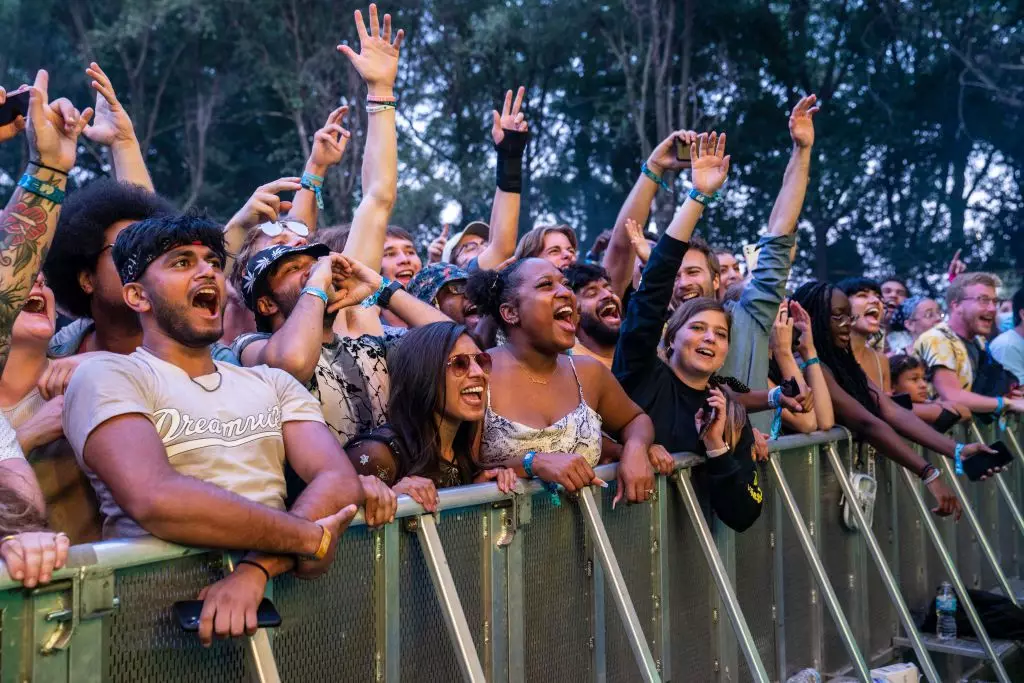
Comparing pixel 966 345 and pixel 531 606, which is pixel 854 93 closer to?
pixel 966 345

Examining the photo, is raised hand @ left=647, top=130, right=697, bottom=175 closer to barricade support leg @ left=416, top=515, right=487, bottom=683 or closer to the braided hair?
the braided hair

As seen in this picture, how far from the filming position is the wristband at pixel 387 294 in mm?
4648

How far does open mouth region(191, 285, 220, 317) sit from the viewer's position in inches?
115

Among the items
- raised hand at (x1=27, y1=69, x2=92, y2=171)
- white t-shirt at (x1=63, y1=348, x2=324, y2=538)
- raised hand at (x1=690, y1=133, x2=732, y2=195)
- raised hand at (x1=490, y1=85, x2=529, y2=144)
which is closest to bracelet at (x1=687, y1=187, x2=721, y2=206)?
raised hand at (x1=690, y1=133, x2=732, y2=195)

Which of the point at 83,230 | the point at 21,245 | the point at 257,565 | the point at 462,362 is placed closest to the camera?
the point at 257,565

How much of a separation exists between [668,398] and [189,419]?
2478mm

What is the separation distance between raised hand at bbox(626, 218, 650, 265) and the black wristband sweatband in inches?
23.2

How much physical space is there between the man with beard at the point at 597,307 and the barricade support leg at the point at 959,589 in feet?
7.26

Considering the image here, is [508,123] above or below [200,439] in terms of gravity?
above

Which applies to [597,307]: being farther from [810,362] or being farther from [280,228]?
[280,228]

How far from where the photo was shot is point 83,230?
336 cm

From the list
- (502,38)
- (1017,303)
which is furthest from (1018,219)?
(1017,303)

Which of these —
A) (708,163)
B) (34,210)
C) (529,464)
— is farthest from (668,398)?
(34,210)

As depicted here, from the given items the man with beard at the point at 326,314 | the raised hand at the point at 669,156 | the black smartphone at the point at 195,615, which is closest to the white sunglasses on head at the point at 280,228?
the man with beard at the point at 326,314
